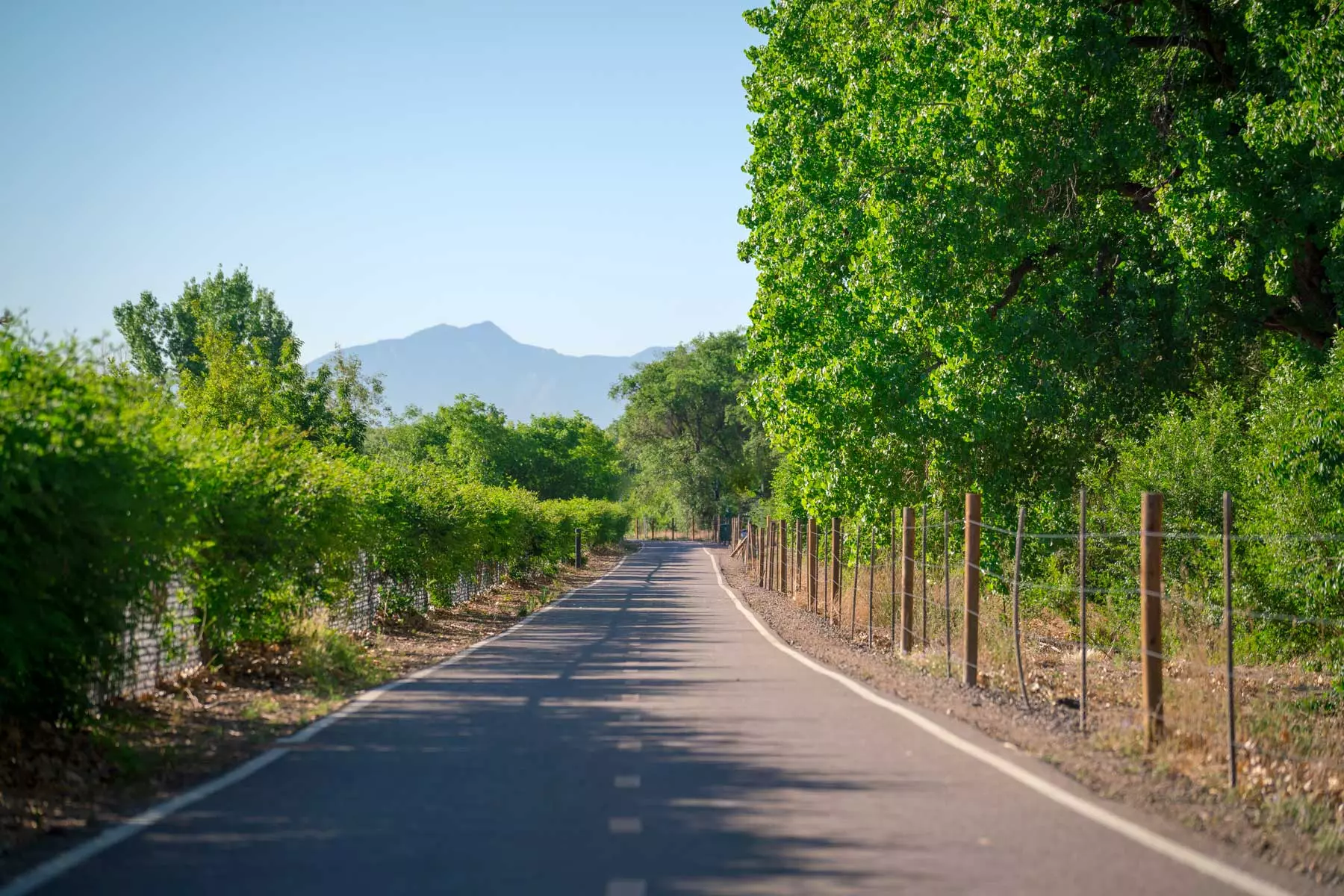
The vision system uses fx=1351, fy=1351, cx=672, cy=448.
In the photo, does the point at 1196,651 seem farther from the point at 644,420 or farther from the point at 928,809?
the point at 644,420

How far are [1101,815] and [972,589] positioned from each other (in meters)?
8.34

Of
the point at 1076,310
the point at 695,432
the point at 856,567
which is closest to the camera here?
the point at 1076,310

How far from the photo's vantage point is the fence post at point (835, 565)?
2927 cm

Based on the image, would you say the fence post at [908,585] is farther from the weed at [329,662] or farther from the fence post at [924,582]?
the weed at [329,662]

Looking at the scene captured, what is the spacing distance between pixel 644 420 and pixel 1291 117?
367 feet

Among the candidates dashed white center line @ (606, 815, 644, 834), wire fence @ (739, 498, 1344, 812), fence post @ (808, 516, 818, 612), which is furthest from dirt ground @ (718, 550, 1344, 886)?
fence post @ (808, 516, 818, 612)

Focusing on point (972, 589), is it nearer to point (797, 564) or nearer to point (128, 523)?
point (128, 523)

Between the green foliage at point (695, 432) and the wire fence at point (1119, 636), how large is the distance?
8950 centimetres

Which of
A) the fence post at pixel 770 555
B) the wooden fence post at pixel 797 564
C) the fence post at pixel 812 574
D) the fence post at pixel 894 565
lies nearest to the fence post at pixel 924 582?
the fence post at pixel 894 565

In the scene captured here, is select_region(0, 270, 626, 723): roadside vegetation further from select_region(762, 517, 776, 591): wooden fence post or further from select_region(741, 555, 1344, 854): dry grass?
select_region(762, 517, 776, 591): wooden fence post

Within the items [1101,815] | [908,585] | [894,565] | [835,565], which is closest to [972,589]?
[908,585]

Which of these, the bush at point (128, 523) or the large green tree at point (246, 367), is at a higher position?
the large green tree at point (246, 367)

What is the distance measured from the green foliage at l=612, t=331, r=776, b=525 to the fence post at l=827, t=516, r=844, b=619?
87636 millimetres

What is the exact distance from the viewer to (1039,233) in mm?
23922
